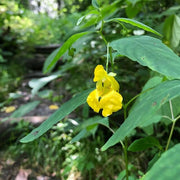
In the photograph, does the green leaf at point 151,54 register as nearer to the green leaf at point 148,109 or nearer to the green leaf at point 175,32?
the green leaf at point 148,109

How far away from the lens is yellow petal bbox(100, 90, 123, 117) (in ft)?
1.55

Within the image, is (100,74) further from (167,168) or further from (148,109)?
(167,168)

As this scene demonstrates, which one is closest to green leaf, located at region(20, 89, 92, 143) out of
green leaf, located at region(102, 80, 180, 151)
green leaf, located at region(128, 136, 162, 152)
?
green leaf, located at region(102, 80, 180, 151)

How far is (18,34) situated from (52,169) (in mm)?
3310

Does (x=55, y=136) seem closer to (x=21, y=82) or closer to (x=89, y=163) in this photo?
(x=89, y=163)

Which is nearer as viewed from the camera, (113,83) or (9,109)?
(113,83)

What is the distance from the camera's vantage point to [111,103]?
480 mm

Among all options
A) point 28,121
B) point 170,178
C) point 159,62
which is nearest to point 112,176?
point 28,121

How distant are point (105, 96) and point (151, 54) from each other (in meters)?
0.14

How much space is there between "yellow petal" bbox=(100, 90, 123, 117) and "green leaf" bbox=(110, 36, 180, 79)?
0.32ft

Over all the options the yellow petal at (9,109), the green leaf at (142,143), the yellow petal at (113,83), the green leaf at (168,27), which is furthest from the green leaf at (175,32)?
the yellow petal at (9,109)

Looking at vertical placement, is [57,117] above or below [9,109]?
above

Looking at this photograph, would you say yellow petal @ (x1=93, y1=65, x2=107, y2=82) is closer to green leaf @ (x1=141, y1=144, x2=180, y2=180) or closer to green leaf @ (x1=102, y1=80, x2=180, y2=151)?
green leaf @ (x1=102, y1=80, x2=180, y2=151)

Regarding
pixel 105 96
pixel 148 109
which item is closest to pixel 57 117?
pixel 105 96
